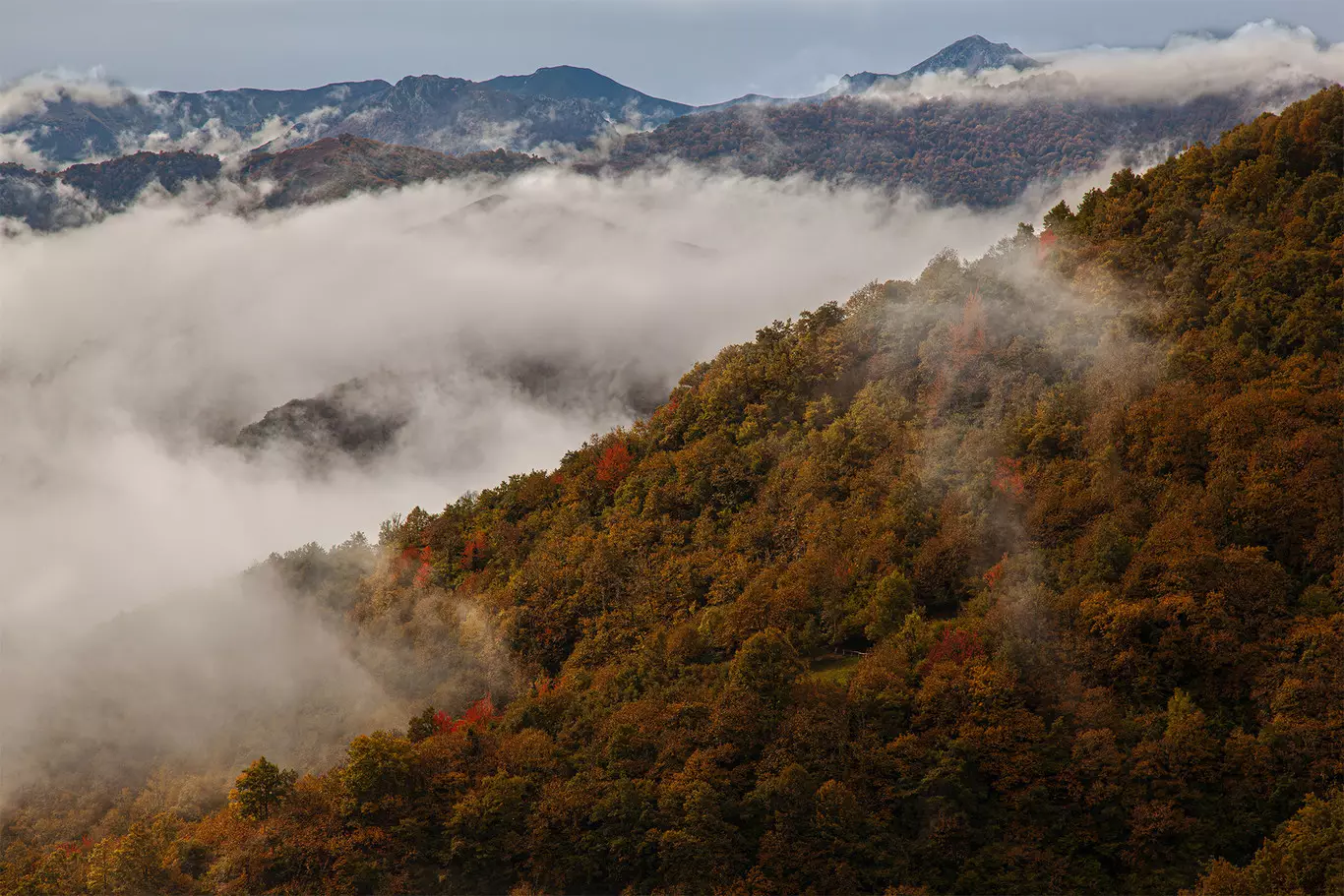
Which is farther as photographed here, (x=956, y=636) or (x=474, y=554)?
(x=474, y=554)

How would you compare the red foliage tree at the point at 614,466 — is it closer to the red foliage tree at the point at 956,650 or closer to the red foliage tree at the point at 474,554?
the red foliage tree at the point at 474,554

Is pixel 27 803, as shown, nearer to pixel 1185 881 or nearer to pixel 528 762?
pixel 528 762

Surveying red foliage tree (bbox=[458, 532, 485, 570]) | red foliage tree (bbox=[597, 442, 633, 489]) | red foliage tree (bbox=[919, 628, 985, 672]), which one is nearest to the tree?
red foliage tree (bbox=[919, 628, 985, 672])

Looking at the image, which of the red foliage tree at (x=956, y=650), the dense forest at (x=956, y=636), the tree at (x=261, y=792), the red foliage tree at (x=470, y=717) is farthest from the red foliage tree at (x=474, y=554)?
the red foliage tree at (x=956, y=650)

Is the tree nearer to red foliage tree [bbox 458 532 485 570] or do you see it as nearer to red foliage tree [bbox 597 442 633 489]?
red foliage tree [bbox 458 532 485 570]

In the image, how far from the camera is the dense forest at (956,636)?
41.2 m

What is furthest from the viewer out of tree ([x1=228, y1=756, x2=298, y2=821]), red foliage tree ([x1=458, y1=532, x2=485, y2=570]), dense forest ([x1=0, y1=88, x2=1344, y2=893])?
red foliage tree ([x1=458, y1=532, x2=485, y2=570])

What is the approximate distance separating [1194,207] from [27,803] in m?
84.2

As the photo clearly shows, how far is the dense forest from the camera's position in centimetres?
4125

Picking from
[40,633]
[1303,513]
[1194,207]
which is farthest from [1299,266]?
[40,633]

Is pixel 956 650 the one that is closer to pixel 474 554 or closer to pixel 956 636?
pixel 956 636

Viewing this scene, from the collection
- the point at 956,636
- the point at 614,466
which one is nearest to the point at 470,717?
the point at 614,466

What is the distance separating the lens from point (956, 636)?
47344 mm

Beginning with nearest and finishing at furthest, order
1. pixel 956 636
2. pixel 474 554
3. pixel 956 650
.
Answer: pixel 956 650
pixel 956 636
pixel 474 554
